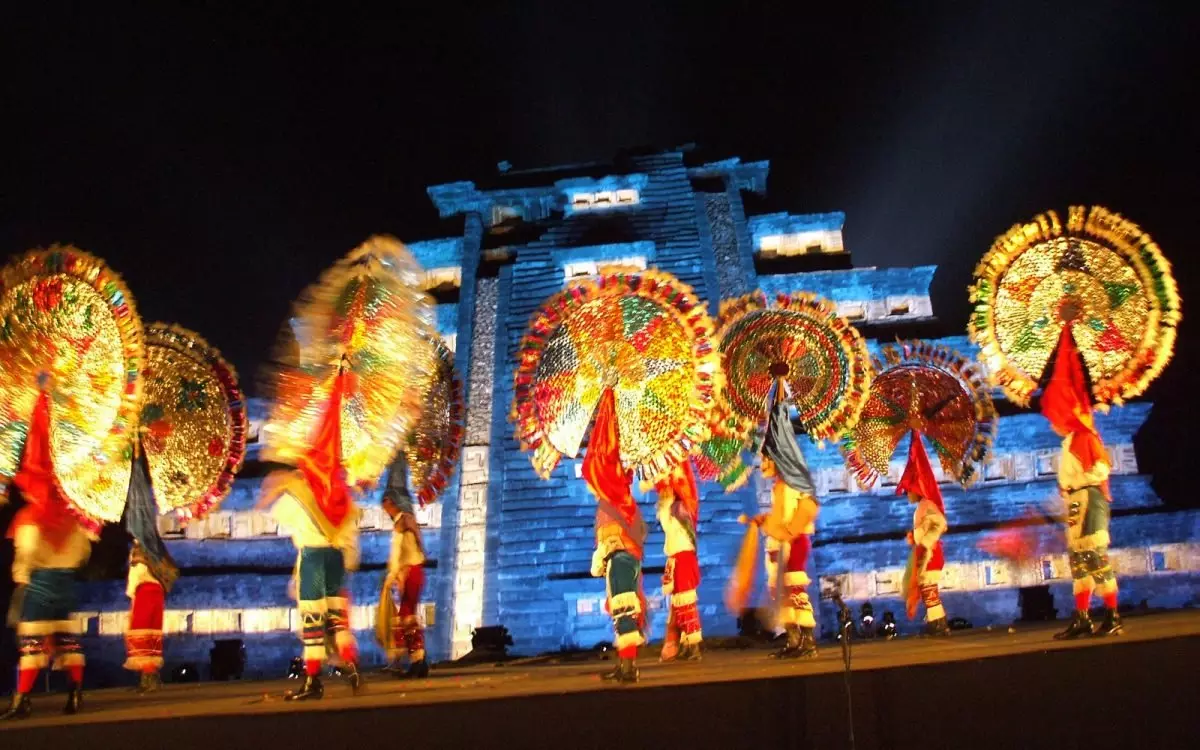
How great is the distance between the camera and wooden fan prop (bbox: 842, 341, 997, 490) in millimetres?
14234

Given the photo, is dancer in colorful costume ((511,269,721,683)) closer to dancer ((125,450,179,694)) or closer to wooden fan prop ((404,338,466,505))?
wooden fan prop ((404,338,466,505))

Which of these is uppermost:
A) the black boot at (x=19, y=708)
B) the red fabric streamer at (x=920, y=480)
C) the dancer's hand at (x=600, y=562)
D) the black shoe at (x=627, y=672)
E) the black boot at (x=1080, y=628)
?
the red fabric streamer at (x=920, y=480)

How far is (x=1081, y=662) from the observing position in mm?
5941

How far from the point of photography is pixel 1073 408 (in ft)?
28.0

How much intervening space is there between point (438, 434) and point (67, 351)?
14.2 feet

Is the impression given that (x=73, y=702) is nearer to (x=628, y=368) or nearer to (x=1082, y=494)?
(x=628, y=368)

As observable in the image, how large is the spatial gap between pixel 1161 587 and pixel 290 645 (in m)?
20.8

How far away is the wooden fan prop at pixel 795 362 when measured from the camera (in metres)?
10.1

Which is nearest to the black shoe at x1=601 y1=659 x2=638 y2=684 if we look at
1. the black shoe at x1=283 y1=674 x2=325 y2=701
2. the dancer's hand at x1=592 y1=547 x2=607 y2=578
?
the dancer's hand at x1=592 y1=547 x2=607 y2=578

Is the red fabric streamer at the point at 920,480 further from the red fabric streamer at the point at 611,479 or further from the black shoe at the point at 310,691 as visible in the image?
the black shoe at the point at 310,691

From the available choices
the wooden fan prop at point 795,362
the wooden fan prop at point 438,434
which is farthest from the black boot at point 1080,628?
the wooden fan prop at point 438,434

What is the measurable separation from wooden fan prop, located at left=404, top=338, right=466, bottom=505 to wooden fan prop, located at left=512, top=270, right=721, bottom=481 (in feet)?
7.53

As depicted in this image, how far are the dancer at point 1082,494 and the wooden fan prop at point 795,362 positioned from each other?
227 cm

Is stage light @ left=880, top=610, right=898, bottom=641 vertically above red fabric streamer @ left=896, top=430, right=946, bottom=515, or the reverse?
red fabric streamer @ left=896, top=430, right=946, bottom=515
